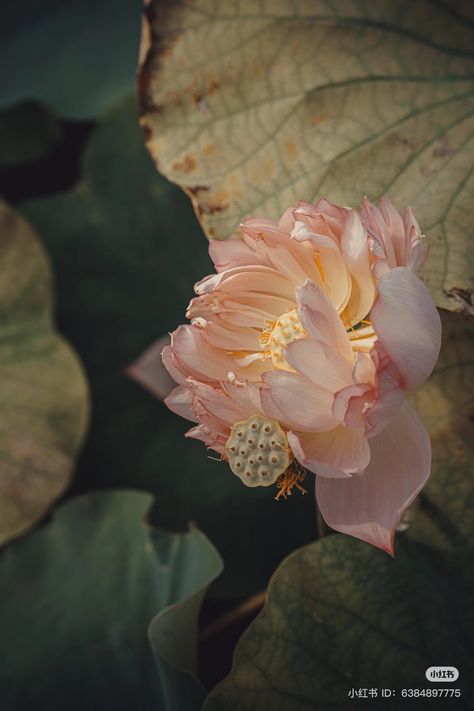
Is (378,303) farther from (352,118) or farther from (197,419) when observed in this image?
(352,118)

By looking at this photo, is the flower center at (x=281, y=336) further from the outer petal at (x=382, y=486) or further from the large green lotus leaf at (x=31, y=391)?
the large green lotus leaf at (x=31, y=391)

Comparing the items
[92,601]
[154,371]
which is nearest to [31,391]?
[154,371]

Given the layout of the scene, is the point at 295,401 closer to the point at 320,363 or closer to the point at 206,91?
the point at 320,363

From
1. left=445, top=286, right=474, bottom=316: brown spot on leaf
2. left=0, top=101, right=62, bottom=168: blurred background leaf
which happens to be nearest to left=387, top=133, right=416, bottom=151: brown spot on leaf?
left=445, top=286, right=474, bottom=316: brown spot on leaf

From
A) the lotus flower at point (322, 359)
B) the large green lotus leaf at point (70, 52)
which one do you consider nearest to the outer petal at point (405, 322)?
the lotus flower at point (322, 359)

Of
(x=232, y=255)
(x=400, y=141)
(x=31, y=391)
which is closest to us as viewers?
(x=232, y=255)

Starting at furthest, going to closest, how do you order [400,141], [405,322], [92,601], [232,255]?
[92,601] → [400,141] → [232,255] → [405,322]

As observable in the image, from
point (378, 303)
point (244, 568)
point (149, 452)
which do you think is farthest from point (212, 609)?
point (378, 303)
